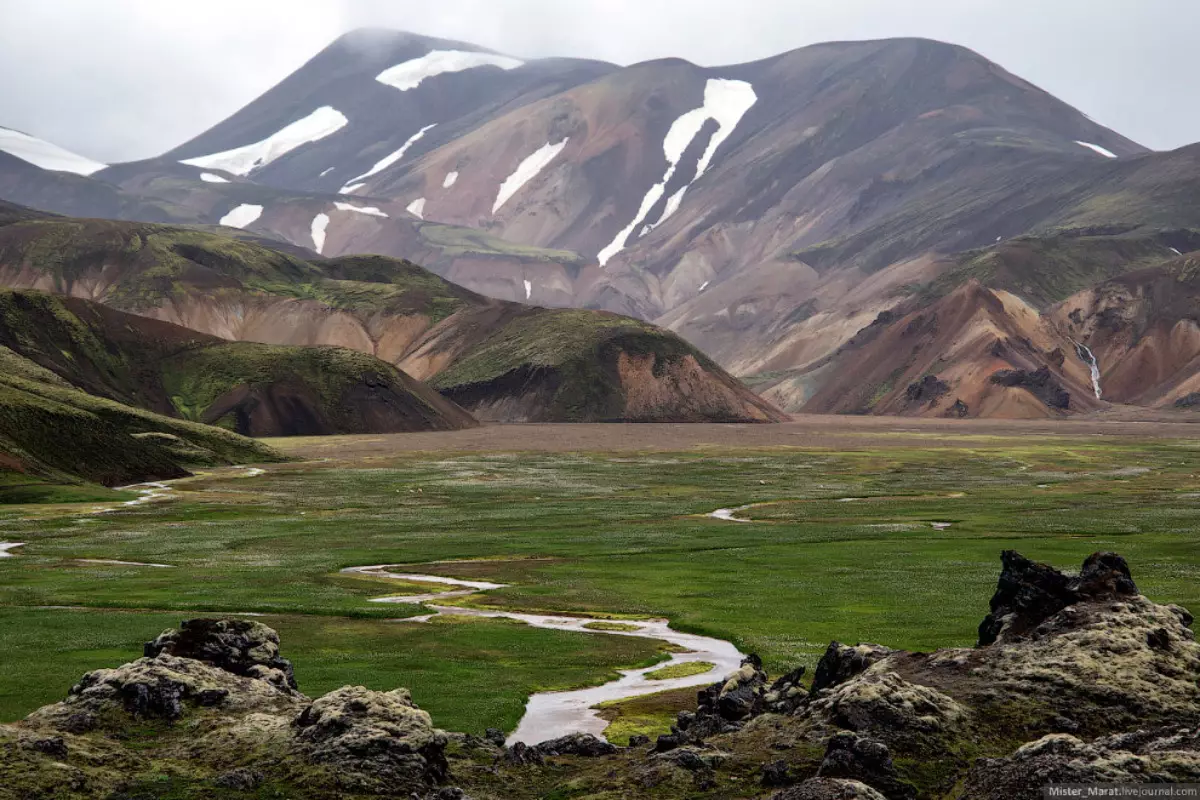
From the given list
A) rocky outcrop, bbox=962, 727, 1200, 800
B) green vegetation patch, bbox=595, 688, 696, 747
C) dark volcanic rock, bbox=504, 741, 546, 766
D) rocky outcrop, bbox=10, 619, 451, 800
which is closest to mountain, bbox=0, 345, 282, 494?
green vegetation patch, bbox=595, 688, 696, 747

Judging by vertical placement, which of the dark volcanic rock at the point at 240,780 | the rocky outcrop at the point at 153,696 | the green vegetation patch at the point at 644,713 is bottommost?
the green vegetation patch at the point at 644,713

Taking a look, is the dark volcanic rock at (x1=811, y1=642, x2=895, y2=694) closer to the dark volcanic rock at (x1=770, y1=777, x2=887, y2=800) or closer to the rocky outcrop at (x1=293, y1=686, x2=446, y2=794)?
the dark volcanic rock at (x1=770, y1=777, x2=887, y2=800)

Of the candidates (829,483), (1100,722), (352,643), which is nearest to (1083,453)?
(829,483)

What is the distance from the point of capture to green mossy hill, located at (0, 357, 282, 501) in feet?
379

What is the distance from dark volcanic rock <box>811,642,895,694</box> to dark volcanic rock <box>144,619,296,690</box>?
11.2m

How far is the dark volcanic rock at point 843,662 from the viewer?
1045 inches

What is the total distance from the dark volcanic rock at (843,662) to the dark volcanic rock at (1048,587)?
9.08 ft

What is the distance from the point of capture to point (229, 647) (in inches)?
1091

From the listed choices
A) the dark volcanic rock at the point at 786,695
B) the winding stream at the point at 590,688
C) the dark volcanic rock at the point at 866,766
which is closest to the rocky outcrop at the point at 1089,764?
the dark volcanic rock at the point at 866,766

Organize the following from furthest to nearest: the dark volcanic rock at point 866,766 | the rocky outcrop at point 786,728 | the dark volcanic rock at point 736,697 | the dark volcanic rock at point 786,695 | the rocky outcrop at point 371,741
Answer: the dark volcanic rock at point 736,697 → the dark volcanic rock at point 786,695 → the rocky outcrop at point 371,741 → the dark volcanic rock at point 866,766 → the rocky outcrop at point 786,728

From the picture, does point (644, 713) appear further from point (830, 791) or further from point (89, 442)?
point (89, 442)

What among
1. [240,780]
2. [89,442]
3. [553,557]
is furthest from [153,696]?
[89,442]

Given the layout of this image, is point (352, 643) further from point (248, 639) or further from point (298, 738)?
point (298, 738)

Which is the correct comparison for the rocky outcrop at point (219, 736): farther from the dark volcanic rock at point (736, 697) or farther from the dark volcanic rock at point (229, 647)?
the dark volcanic rock at point (736, 697)
